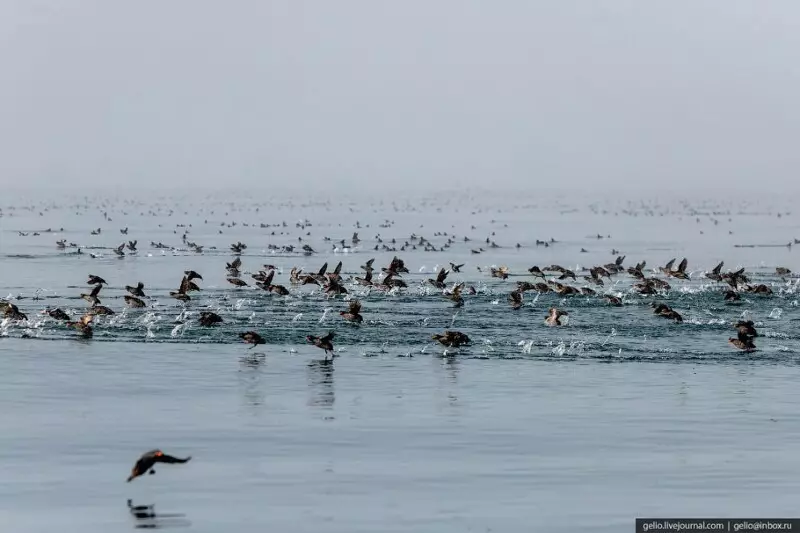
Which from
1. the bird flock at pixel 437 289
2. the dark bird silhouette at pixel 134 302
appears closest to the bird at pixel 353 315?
the bird flock at pixel 437 289

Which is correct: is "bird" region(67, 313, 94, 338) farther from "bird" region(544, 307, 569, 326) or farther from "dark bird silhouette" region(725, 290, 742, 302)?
"dark bird silhouette" region(725, 290, 742, 302)

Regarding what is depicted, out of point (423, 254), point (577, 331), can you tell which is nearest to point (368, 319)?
point (577, 331)

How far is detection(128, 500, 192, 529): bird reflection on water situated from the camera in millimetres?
14727

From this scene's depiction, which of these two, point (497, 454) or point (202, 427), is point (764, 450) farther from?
point (202, 427)

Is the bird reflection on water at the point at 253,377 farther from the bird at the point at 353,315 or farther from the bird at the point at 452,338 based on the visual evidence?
the bird at the point at 353,315

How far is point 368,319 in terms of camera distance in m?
34.8

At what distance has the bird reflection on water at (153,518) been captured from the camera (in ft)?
48.3

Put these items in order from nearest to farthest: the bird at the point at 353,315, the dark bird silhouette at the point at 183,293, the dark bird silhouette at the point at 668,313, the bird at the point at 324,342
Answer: the bird at the point at 324,342 → the bird at the point at 353,315 → the dark bird silhouette at the point at 668,313 → the dark bird silhouette at the point at 183,293

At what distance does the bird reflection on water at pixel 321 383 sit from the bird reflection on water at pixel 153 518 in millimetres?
7004

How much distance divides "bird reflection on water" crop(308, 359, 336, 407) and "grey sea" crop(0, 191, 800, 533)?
0.11 m

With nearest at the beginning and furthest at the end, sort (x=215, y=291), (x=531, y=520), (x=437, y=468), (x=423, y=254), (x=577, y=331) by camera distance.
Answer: (x=531, y=520) → (x=437, y=468) → (x=577, y=331) → (x=215, y=291) → (x=423, y=254)

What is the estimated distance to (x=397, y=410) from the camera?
2183 centimetres

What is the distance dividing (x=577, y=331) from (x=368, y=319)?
17.5 ft

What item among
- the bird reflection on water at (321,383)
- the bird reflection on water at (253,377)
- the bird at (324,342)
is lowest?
the bird reflection on water at (321,383)
